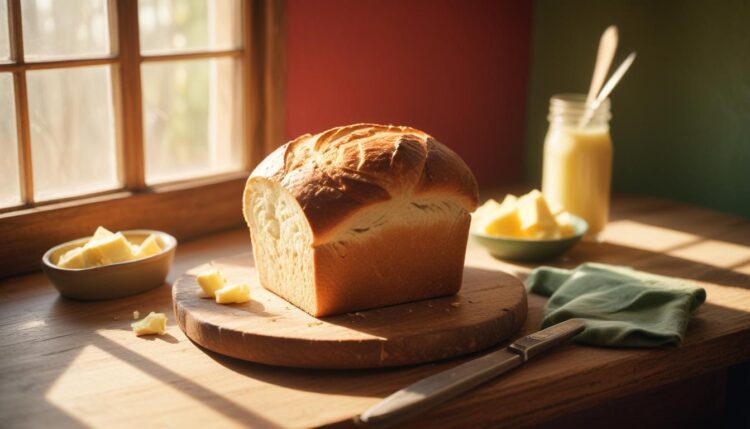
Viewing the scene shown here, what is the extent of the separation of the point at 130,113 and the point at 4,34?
0.92ft

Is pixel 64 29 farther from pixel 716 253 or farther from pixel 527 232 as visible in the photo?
pixel 716 253

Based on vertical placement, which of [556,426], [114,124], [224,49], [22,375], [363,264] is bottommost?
[556,426]

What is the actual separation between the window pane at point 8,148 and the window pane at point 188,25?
29 cm

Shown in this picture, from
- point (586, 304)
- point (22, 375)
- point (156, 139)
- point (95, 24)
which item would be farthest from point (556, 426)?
point (95, 24)

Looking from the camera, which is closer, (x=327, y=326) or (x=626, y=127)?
(x=327, y=326)

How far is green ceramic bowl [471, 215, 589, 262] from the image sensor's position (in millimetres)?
1720

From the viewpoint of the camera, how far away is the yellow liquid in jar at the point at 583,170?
6.19 feet

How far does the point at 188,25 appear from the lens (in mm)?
1859

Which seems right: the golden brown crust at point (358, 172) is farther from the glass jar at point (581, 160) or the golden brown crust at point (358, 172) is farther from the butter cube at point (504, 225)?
the glass jar at point (581, 160)

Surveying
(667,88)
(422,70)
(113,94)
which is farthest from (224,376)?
(667,88)

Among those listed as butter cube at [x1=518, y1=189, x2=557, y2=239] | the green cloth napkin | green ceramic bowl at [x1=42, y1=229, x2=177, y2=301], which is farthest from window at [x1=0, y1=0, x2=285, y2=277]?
the green cloth napkin

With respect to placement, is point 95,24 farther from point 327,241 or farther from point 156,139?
point 327,241

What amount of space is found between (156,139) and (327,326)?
2.45 feet

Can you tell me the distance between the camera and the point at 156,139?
1.86 m
